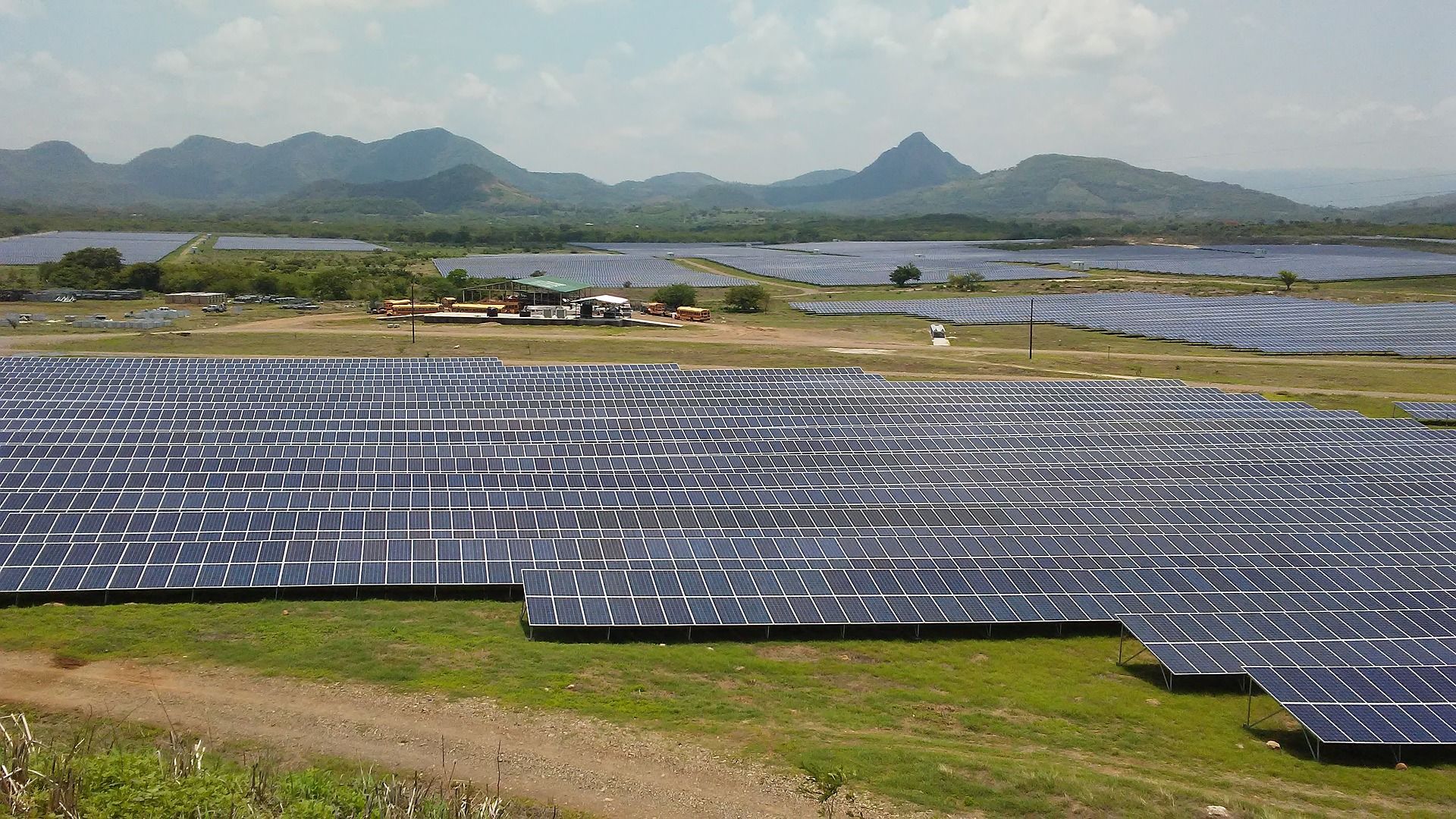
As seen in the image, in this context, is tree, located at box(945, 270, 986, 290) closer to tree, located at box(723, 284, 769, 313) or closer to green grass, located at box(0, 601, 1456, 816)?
tree, located at box(723, 284, 769, 313)

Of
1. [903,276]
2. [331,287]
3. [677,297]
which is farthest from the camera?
[903,276]

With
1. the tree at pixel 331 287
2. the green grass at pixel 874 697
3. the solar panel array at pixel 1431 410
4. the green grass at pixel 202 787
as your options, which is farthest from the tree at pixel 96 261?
the solar panel array at pixel 1431 410

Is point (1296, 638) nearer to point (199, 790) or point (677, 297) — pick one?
point (199, 790)

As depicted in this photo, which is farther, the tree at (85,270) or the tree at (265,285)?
the tree at (265,285)

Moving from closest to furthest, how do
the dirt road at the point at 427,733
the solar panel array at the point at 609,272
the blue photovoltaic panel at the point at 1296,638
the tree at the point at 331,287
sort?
1. the dirt road at the point at 427,733
2. the blue photovoltaic panel at the point at 1296,638
3. the tree at the point at 331,287
4. the solar panel array at the point at 609,272

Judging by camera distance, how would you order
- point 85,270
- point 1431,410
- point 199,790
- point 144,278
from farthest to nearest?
point 85,270 → point 144,278 → point 1431,410 → point 199,790

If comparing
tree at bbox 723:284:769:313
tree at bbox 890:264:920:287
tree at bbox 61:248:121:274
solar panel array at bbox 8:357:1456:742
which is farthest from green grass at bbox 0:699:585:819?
tree at bbox 890:264:920:287

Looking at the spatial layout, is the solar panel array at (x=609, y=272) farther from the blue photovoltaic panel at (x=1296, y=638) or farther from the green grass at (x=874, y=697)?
the green grass at (x=874, y=697)

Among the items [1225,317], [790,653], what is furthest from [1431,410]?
[790,653]
